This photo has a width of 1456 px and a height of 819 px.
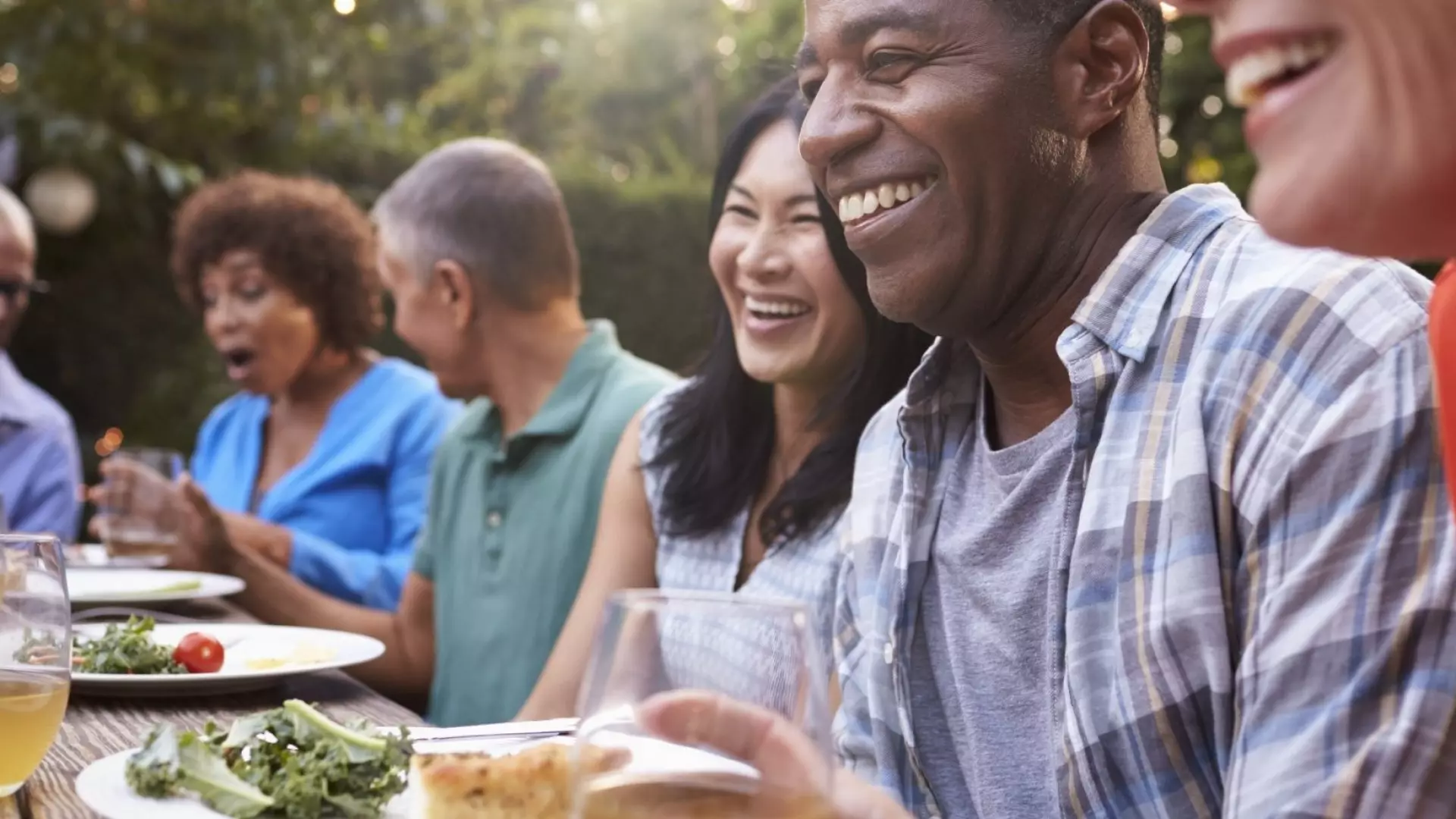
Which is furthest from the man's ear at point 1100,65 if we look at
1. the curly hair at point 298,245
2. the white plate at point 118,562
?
Result: the curly hair at point 298,245

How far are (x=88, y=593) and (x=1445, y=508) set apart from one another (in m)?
2.59

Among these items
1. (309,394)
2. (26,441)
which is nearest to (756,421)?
(309,394)

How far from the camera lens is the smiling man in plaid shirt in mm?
1228

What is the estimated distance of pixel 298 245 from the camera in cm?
513

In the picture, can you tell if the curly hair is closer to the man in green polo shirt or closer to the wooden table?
the man in green polo shirt

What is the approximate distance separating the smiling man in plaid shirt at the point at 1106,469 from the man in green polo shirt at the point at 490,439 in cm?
150

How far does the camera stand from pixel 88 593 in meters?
3.02

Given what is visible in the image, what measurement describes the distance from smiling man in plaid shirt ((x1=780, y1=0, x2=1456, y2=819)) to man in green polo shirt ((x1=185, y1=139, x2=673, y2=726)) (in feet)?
4.93

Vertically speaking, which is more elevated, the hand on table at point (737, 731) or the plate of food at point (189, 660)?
the hand on table at point (737, 731)

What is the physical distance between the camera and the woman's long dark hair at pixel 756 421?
8.93 feet

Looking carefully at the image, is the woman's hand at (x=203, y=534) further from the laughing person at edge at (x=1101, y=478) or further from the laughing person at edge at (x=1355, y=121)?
the laughing person at edge at (x=1355, y=121)

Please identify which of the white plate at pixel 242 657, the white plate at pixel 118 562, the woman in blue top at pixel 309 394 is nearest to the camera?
the white plate at pixel 242 657

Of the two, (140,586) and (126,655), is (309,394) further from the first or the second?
(126,655)

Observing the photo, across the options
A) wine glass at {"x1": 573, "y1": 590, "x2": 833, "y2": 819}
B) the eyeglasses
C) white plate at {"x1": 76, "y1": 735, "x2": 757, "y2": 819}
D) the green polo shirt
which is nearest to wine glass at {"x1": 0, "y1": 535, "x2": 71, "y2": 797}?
white plate at {"x1": 76, "y1": 735, "x2": 757, "y2": 819}
